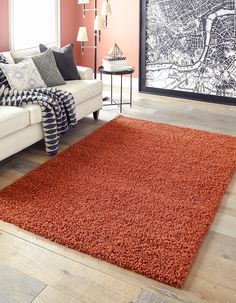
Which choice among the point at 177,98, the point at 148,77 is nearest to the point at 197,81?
the point at 177,98

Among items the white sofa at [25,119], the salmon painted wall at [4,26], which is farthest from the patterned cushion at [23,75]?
the salmon painted wall at [4,26]

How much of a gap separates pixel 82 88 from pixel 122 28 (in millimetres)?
1844

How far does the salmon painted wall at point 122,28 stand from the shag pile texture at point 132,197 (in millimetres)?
1919

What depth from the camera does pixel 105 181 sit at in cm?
286

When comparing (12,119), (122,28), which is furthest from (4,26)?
(12,119)

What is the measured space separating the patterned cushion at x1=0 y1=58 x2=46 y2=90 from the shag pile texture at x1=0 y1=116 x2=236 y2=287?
0.68 m

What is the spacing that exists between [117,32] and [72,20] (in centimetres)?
Answer: 66

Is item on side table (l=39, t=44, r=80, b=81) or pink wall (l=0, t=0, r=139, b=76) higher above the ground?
pink wall (l=0, t=0, r=139, b=76)

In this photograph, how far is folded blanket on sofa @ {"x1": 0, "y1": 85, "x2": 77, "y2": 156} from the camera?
3229 mm

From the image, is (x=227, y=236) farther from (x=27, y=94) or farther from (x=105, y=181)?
(x=27, y=94)

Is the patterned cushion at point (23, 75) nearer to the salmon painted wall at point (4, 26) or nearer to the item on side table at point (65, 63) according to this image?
the item on side table at point (65, 63)

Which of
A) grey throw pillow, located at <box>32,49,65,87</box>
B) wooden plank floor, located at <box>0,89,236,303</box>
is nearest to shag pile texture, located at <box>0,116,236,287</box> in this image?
wooden plank floor, located at <box>0,89,236,303</box>

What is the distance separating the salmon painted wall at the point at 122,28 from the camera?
16.7 feet

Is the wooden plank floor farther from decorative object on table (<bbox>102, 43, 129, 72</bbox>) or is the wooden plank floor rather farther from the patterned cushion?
decorative object on table (<bbox>102, 43, 129, 72</bbox>)
